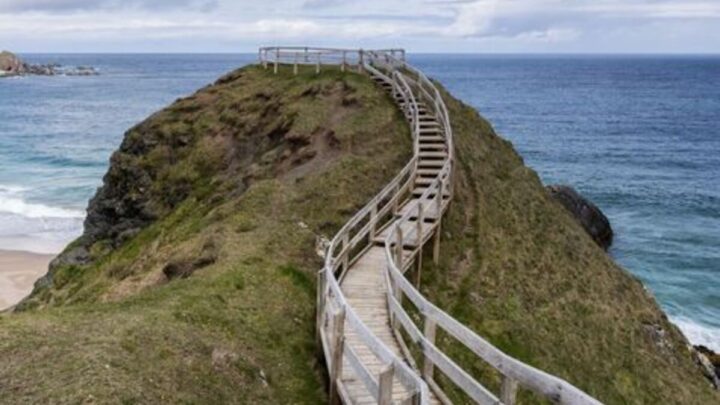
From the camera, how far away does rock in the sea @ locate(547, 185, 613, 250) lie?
53.2 metres

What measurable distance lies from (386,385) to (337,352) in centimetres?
267

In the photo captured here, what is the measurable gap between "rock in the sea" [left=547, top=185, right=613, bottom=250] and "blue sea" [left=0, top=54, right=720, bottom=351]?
3.57 feet

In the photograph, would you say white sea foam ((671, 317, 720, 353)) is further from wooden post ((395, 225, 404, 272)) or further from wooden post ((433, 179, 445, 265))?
wooden post ((395, 225, 404, 272))

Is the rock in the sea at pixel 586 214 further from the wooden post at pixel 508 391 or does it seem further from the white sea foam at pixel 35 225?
the wooden post at pixel 508 391

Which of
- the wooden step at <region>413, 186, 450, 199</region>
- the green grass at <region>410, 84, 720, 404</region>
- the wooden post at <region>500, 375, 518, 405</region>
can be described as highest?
the wooden post at <region>500, 375, 518, 405</region>

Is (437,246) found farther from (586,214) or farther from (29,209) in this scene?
(29,209)

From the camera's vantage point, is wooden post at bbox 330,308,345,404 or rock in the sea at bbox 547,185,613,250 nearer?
wooden post at bbox 330,308,345,404

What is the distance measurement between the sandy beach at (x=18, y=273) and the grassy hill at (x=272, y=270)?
22.8 feet

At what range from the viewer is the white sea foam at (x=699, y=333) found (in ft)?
125

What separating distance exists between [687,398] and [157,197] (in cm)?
2475

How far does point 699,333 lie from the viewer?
39.6 metres

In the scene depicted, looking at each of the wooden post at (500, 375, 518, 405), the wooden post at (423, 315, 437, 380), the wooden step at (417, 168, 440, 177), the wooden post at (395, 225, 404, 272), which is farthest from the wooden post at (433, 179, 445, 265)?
the wooden post at (500, 375, 518, 405)

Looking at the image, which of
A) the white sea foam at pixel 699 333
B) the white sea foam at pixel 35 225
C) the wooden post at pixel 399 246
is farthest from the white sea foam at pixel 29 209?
the wooden post at pixel 399 246

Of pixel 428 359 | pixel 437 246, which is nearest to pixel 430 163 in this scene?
pixel 437 246
